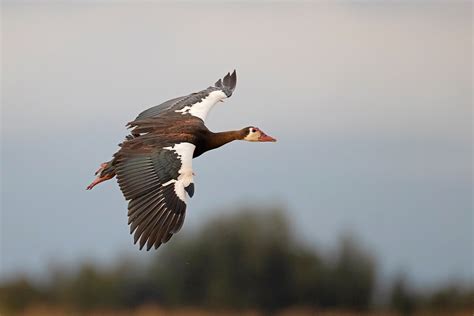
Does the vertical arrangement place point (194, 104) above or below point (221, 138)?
above

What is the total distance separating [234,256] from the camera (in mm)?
16516

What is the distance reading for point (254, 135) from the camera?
12750mm

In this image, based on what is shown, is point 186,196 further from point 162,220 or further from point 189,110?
point 189,110

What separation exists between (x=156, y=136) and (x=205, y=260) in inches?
184

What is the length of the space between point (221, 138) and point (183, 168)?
1.12m

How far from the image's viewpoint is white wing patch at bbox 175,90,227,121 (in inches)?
484

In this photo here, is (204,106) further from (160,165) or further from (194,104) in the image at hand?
(160,165)

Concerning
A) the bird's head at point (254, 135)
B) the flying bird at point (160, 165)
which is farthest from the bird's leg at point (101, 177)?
the bird's head at point (254, 135)

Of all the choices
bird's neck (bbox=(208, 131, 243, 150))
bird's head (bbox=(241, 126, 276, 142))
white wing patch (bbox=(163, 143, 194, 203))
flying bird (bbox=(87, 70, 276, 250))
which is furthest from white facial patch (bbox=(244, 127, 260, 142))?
white wing patch (bbox=(163, 143, 194, 203))

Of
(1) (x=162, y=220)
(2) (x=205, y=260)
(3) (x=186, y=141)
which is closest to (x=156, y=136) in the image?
(3) (x=186, y=141)

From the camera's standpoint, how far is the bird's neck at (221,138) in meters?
Answer: 12.0

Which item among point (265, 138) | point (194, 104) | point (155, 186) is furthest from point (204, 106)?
point (155, 186)

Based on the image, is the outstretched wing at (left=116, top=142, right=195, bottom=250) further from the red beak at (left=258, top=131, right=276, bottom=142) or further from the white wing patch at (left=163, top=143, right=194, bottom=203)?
the red beak at (left=258, top=131, right=276, bottom=142)

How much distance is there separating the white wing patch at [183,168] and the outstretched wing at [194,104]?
2.95 ft
